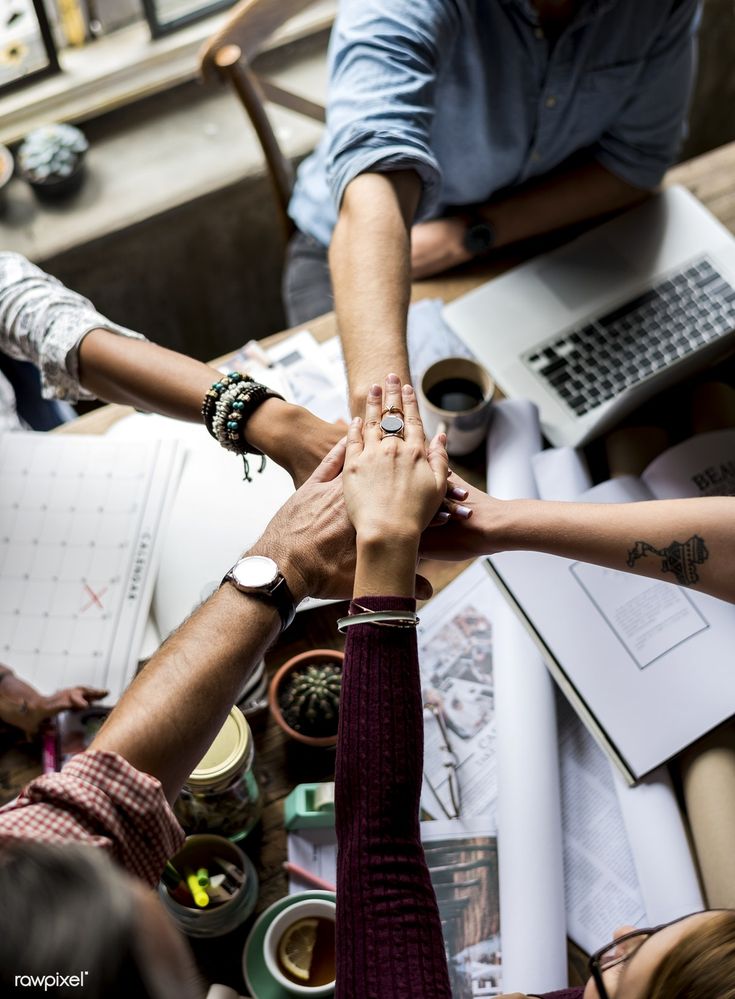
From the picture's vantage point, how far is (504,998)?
2.95 ft

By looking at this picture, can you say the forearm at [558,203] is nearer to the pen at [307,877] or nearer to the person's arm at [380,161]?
the person's arm at [380,161]

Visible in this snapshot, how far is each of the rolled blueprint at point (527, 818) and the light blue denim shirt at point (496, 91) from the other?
772mm

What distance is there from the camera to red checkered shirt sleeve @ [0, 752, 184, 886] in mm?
792

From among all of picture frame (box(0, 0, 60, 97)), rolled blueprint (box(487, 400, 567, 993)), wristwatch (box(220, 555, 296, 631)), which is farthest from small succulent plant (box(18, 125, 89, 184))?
rolled blueprint (box(487, 400, 567, 993))

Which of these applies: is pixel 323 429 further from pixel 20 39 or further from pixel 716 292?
pixel 20 39

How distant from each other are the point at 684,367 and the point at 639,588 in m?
0.39

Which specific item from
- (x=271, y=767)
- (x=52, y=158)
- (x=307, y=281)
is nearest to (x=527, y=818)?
(x=271, y=767)

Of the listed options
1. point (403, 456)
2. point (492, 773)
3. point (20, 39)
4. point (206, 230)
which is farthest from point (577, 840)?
point (20, 39)

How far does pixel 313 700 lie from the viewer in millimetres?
1124

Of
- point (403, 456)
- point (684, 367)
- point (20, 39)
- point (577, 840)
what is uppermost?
point (20, 39)

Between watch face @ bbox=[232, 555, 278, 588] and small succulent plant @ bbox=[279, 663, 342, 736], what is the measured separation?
7.1 inches

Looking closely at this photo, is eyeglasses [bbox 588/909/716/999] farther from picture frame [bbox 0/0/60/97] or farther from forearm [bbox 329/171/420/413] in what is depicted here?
picture frame [bbox 0/0/60/97]

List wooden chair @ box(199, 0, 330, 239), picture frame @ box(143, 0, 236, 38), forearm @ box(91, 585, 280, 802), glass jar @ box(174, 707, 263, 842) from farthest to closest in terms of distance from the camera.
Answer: picture frame @ box(143, 0, 236, 38)
wooden chair @ box(199, 0, 330, 239)
glass jar @ box(174, 707, 263, 842)
forearm @ box(91, 585, 280, 802)

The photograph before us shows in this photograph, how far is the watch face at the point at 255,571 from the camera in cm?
104
